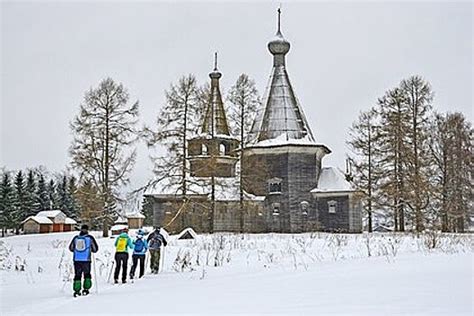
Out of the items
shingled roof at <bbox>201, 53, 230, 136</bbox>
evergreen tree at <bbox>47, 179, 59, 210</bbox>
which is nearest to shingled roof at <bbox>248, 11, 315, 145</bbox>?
shingled roof at <bbox>201, 53, 230, 136</bbox>

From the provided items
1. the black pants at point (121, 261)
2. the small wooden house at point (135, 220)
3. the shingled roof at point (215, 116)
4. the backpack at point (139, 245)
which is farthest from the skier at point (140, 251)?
the small wooden house at point (135, 220)

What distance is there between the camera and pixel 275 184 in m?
41.7

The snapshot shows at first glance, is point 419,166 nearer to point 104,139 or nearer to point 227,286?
point 104,139

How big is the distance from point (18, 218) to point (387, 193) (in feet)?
130

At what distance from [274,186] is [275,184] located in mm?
170

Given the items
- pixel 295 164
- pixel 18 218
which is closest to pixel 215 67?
pixel 295 164

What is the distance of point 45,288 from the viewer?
13922mm

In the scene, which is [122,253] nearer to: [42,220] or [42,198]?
[42,220]

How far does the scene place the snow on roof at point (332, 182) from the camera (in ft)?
135

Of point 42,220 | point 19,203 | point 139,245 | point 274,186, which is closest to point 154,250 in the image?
point 139,245

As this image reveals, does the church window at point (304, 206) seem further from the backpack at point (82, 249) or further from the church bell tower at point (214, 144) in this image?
the backpack at point (82, 249)

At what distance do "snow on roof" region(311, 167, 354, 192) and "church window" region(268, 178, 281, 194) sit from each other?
2433mm

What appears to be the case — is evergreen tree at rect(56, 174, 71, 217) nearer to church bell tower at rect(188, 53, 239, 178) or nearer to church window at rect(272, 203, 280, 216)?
church bell tower at rect(188, 53, 239, 178)

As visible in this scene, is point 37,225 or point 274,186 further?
point 37,225
